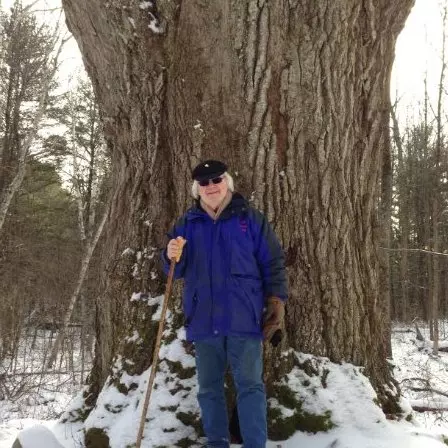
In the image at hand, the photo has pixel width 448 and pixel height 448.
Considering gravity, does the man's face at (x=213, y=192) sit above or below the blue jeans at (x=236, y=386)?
above

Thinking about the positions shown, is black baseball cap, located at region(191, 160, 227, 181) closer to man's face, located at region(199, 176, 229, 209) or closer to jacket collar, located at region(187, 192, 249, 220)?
man's face, located at region(199, 176, 229, 209)

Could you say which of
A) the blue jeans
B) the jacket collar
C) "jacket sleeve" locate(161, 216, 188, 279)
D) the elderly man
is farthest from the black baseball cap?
the blue jeans

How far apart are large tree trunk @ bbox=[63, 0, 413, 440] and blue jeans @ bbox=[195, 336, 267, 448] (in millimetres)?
643

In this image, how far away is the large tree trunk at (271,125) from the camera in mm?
3377

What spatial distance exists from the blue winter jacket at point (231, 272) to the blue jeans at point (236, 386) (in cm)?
8

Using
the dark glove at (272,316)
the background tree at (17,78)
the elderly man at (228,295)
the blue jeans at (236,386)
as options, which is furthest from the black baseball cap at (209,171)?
the background tree at (17,78)

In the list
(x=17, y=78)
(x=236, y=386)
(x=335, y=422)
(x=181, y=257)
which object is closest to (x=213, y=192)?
(x=181, y=257)

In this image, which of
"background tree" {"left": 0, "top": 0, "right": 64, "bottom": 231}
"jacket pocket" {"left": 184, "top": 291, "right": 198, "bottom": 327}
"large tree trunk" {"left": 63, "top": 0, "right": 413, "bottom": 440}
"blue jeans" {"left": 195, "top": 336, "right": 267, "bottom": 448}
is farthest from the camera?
"background tree" {"left": 0, "top": 0, "right": 64, "bottom": 231}

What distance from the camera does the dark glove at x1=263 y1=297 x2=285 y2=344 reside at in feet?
9.14

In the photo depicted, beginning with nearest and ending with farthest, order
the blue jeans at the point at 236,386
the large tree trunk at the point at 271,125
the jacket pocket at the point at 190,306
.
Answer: the blue jeans at the point at 236,386 → the jacket pocket at the point at 190,306 → the large tree trunk at the point at 271,125

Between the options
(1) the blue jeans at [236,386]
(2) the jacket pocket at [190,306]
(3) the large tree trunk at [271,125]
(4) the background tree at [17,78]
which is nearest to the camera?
(1) the blue jeans at [236,386]

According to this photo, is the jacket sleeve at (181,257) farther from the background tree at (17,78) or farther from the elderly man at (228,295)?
the background tree at (17,78)

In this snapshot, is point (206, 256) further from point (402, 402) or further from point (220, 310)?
point (402, 402)

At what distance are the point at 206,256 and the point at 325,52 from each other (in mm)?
1628
